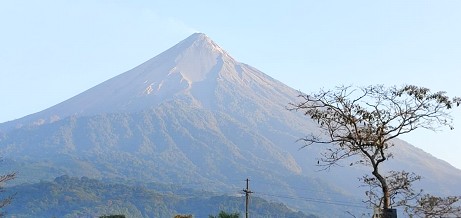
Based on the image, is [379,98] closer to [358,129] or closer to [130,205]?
[358,129]

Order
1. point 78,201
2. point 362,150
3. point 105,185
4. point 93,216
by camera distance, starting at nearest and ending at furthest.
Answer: point 362,150 → point 93,216 → point 78,201 → point 105,185

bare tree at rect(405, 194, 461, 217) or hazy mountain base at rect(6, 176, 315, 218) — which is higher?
hazy mountain base at rect(6, 176, 315, 218)

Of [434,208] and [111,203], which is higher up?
[111,203]

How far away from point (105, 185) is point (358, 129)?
558 feet

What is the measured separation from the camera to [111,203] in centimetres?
15875

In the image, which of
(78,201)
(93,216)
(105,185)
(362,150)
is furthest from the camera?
(105,185)

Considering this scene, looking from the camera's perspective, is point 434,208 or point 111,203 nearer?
point 434,208

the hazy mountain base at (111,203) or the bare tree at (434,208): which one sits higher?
the hazy mountain base at (111,203)

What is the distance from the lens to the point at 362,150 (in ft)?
31.1

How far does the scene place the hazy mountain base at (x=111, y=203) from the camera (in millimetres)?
153125

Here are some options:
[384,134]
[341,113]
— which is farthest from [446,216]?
[341,113]

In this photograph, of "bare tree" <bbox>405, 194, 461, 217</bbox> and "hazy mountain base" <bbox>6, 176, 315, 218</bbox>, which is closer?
"bare tree" <bbox>405, 194, 461, 217</bbox>

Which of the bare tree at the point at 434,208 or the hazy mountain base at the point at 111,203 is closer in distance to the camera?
the bare tree at the point at 434,208

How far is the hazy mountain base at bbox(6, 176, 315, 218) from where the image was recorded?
153 m
